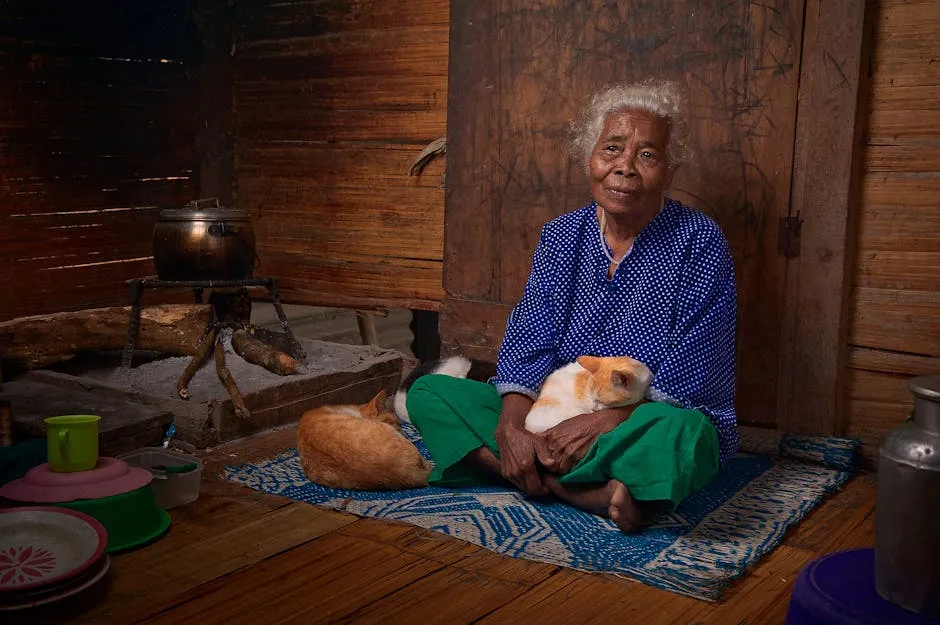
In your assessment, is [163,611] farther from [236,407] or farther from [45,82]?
[45,82]

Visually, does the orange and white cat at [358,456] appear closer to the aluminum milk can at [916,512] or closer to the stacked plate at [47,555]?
the stacked plate at [47,555]

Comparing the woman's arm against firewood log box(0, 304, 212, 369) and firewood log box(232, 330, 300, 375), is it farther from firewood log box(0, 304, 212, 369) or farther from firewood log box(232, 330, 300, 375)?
firewood log box(0, 304, 212, 369)

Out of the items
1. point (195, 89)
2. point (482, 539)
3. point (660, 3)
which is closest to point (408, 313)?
point (195, 89)

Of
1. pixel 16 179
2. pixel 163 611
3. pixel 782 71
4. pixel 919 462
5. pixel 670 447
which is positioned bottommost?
pixel 163 611

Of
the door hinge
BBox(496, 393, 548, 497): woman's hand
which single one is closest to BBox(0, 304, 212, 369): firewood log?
BBox(496, 393, 548, 497): woman's hand

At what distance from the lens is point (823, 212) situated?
3.49 meters

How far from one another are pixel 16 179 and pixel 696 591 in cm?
409

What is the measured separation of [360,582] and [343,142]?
3.26 meters

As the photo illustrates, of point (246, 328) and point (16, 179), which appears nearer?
point (246, 328)

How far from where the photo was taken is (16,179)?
4750mm

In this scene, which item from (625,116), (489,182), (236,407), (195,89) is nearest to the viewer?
(625,116)

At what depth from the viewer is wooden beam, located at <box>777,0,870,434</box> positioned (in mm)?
3398

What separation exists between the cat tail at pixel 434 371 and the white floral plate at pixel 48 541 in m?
1.69

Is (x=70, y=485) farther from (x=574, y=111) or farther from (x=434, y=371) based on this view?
(x=574, y=111)
